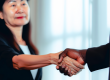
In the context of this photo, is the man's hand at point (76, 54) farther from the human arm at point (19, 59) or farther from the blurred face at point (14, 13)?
the blurred face at point (14, 13)

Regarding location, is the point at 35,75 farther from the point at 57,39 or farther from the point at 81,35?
the point at 81,35

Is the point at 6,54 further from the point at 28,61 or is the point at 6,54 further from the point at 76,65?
the point at 76,65

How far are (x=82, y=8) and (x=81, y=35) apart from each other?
0.96 ft

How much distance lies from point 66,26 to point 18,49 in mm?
749

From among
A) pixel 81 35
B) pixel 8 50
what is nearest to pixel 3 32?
pixel 8 50

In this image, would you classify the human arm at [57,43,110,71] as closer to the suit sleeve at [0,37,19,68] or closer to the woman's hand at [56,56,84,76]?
the woman's hand at [56,56,84,76]

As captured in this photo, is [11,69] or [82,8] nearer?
[11,69]

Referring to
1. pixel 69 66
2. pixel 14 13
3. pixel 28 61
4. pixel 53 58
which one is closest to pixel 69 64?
pixel 69 66

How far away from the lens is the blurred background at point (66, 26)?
1812 millimetres

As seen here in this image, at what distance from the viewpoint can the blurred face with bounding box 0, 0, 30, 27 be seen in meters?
1.40

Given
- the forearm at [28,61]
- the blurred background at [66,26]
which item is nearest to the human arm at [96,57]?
the forearm at [28,61]

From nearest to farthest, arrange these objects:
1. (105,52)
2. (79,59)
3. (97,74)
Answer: (105,52)
(79,59)
(97,74)

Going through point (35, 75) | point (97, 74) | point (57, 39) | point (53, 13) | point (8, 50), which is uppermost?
point (53, 13)

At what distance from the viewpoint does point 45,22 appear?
1898mm
